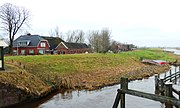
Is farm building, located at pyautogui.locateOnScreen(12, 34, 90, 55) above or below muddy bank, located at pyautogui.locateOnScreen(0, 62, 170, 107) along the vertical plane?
above

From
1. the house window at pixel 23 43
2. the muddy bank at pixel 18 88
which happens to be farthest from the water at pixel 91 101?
the house window at pixel 23 43

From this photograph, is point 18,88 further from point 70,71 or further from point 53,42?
point 53,42

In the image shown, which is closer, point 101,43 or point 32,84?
point 32,84

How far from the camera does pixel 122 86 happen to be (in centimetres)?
788

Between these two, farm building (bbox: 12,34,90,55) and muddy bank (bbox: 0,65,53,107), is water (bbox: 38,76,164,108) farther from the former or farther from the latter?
farm building (bbox: 12,34,90,55)

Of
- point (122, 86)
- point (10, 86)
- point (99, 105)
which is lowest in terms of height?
point (99, 105)

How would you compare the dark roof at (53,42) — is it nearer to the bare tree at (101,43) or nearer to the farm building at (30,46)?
the farm building at (30,46)

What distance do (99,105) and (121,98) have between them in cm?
976

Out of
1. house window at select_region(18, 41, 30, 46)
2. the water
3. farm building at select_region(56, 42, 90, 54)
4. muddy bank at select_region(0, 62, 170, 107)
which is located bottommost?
the water

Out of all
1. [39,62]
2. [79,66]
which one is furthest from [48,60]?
[79,66]

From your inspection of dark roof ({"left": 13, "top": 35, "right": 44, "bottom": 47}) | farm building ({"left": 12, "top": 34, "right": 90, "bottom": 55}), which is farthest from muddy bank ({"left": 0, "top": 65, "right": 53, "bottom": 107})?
dark roof ({"left": 13, "top": 35, "right": 44, "bottom": 47})

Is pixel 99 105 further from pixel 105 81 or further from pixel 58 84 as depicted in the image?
pixel 105 81

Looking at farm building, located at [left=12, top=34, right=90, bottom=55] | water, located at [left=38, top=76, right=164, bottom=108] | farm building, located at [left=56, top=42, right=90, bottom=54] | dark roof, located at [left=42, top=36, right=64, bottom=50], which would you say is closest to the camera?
water, located at [left=38, top=76, right=164, bottom=108]

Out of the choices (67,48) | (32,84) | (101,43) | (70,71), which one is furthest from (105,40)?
(32,84)
